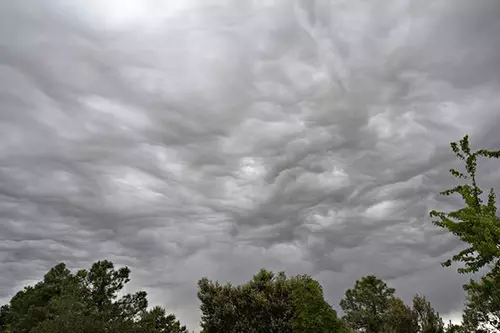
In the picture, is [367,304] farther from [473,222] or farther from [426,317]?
[473,222]

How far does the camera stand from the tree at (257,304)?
4133 cm

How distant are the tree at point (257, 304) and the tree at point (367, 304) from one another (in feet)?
63.4

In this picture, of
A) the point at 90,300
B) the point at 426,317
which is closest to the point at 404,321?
the point at 426,317

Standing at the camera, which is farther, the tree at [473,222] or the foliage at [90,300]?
the foliage at [90,300]

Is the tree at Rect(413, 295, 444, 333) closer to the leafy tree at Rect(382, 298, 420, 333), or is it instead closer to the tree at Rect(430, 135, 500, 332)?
the leafy tree at Rect(382, 298, 420, 333)

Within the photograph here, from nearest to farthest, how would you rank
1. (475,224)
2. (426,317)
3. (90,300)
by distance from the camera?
(475,224) → (426,317) → (90,300)

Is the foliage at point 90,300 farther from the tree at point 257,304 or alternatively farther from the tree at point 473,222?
the tree at point 473,222

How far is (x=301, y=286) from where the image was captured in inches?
1588

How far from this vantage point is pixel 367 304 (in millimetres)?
60250

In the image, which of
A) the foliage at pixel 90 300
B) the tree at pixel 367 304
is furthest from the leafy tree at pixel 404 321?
the foliage at pixel 90 300

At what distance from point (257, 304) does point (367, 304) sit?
24452 millimetres

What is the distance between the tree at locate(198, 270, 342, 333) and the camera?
41325 mm

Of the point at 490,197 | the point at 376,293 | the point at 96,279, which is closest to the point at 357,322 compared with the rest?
the point at 376,293

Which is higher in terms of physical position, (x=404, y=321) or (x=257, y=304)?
(x=257, y=304)
